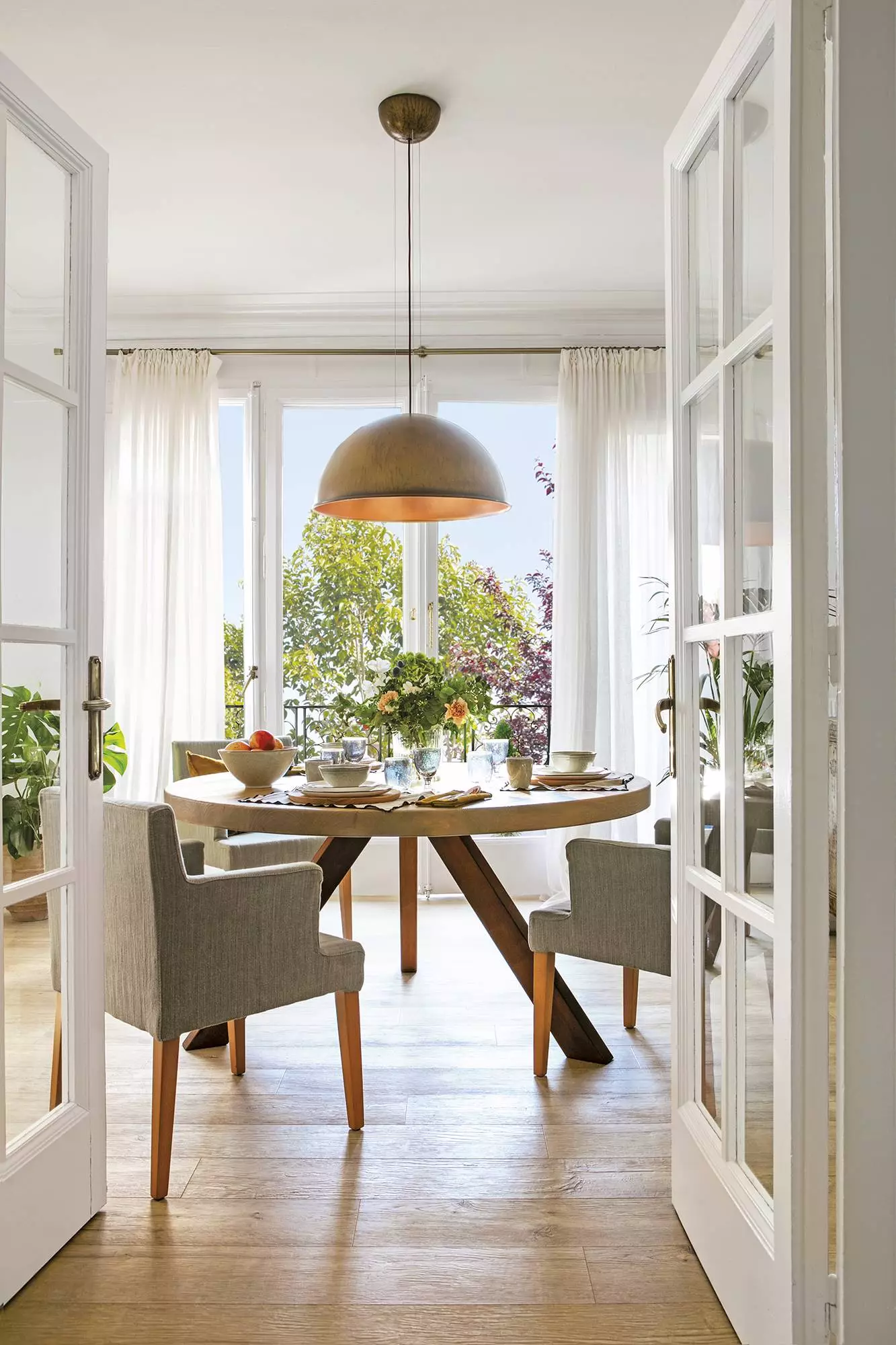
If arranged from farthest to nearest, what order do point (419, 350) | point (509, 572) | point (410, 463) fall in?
point (509, 572) < point (419, 350) < point (410, 463)

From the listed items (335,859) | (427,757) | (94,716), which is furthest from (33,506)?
(335,859)

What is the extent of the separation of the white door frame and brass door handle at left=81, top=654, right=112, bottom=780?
1426mm

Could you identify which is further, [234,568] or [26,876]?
[234,568]

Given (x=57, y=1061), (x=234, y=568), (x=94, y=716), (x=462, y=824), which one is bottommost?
(x=57, y=1061)

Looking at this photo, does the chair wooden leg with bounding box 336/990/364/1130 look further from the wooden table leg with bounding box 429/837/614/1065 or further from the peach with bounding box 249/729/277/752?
the peach with bounding box 249/729/277/752

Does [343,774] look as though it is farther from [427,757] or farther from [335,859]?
[335,859]

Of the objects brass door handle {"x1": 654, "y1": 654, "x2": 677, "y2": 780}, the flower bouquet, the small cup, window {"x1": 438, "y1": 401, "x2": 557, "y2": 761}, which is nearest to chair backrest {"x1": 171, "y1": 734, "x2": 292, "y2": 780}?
the flower bouquet

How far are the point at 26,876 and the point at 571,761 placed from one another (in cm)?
169

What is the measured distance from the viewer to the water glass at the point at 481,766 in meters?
3.04

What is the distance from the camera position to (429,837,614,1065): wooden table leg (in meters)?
2.81

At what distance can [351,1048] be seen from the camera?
7.72 feet

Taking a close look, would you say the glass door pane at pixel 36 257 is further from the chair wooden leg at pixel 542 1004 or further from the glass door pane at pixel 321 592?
the glass door pane at pixel 321 592

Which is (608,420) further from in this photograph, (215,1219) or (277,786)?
(215,1219)

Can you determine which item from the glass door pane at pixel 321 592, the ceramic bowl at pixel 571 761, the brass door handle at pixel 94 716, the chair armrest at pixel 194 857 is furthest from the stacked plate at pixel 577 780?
the glass door pane at pixel 321 592
